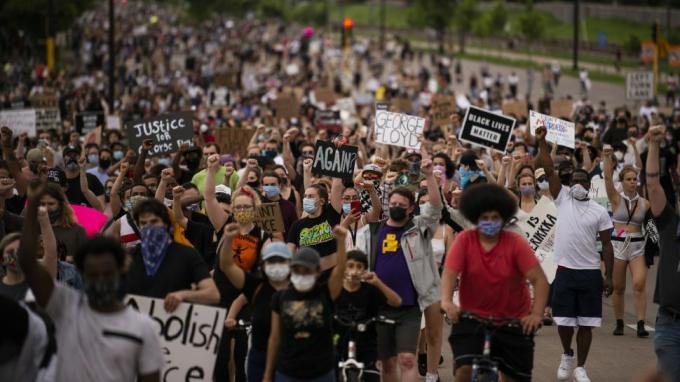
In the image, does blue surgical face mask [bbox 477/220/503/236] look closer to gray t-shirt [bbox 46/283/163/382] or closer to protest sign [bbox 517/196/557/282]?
gray t-shirt [bbox 46/283/163/382]

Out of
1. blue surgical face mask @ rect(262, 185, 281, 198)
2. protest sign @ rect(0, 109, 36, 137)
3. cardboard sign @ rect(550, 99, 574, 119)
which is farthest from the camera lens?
cardboard sign @ rect(550, 99, 574, 119)

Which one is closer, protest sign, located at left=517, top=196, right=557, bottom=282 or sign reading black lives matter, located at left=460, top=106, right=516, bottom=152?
protest sign, located at left=517, top=196, right=557, bottom=282

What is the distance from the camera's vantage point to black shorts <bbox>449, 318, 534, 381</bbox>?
9.16m

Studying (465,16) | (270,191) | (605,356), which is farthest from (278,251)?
→ (465,16)

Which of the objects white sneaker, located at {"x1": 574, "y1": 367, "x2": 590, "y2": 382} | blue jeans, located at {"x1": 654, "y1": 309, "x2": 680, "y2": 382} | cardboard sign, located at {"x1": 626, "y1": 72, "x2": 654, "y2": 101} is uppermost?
cardboard sign, located at {"x1": 626, "y1": 72, "x2": 654, "y2": 101}

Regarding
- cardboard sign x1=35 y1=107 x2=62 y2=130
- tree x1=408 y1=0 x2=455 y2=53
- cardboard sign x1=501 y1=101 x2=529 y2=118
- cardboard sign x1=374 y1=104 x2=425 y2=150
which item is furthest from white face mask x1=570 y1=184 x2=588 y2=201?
tree x1=408 y1=0 x2=455 y2=53

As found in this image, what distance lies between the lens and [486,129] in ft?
58.0

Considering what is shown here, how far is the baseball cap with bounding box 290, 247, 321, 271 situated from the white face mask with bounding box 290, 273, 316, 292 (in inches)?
2.4

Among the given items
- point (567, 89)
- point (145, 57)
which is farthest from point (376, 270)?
point (145, 57)

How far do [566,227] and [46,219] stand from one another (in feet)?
15.1

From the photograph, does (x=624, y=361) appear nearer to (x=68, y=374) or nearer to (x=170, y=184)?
(x=170, y=184)

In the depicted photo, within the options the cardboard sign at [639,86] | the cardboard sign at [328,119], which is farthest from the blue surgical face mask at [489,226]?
the cardboard sign at [639,86]

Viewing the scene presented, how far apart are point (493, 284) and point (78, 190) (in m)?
7.17

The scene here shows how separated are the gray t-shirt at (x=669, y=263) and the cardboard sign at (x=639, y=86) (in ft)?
80.0
